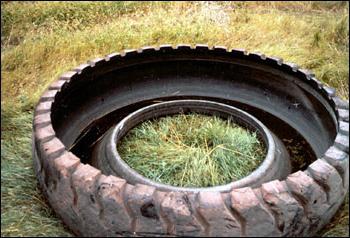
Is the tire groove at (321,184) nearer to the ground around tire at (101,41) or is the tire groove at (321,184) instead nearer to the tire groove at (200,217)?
the ground around tire at (101,41)

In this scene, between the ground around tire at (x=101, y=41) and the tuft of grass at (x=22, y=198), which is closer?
the tuft of grass at (x=22, y=198)

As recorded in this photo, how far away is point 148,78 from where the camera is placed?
3143 millimetres

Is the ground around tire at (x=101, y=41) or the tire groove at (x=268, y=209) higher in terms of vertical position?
the ground around tire at (x=101, y=41)

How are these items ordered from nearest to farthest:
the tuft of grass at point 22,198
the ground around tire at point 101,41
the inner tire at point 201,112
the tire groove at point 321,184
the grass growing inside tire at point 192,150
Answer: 1. the tire groove at point 321,184
2. the tuft of grass at point 22,198
3. the inner tire at point 201,112
4. the ground around tire at point 101,41
5. the grass growing inside tire at point 192,150

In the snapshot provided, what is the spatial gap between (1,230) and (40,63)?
2420 millimetres

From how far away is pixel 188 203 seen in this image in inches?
60.9

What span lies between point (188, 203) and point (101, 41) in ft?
10.9

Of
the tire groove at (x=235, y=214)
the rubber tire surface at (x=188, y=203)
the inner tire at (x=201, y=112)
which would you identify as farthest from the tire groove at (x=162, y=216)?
the inner tire at (x=201, y=112)

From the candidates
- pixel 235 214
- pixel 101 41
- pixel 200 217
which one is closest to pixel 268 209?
pixel 235 214

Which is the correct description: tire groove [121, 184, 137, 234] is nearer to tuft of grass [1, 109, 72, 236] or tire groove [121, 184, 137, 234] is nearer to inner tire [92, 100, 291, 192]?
inner tire [92, 100, 291, 192]

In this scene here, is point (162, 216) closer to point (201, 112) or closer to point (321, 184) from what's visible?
point (321, 184)

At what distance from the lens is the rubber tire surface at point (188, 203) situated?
154 cm

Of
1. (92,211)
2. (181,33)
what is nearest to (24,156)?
(92,211)

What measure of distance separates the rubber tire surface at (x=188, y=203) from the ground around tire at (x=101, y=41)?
244mm
